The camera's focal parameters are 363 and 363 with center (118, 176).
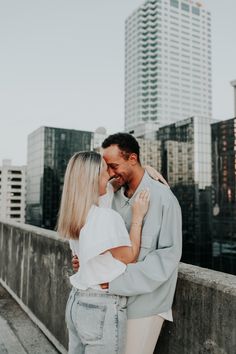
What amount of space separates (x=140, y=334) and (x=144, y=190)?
877 mm

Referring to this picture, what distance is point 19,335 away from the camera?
4523 millimetres

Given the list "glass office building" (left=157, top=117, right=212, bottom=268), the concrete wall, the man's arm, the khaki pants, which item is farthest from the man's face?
"glass office building" (left=157, top=117, right=212, bottom=268)

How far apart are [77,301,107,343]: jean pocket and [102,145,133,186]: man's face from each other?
892mm

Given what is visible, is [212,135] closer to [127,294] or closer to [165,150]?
[165,150]

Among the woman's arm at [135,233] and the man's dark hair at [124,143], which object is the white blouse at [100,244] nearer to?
the woman's arm at [135,233]

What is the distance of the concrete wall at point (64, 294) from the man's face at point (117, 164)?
2.66 feet

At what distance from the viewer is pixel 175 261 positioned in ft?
6.97

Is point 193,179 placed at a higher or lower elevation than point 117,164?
higher

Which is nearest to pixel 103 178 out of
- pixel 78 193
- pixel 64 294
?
pixel 78 193

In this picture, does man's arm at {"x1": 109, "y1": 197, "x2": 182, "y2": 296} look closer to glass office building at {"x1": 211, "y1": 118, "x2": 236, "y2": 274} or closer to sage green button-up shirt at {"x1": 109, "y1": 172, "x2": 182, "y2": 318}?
sage green button-up shirt at {"x1": 109, "y1": 172, "x2": 182, "y2": 318}

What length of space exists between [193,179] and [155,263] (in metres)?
98.3

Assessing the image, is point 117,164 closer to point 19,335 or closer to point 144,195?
point 144,195

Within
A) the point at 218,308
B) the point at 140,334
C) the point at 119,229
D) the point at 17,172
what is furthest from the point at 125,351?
the point at 17,172

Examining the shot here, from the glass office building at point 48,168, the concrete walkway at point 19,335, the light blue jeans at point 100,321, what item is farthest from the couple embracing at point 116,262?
the glass office building at point 48,168
